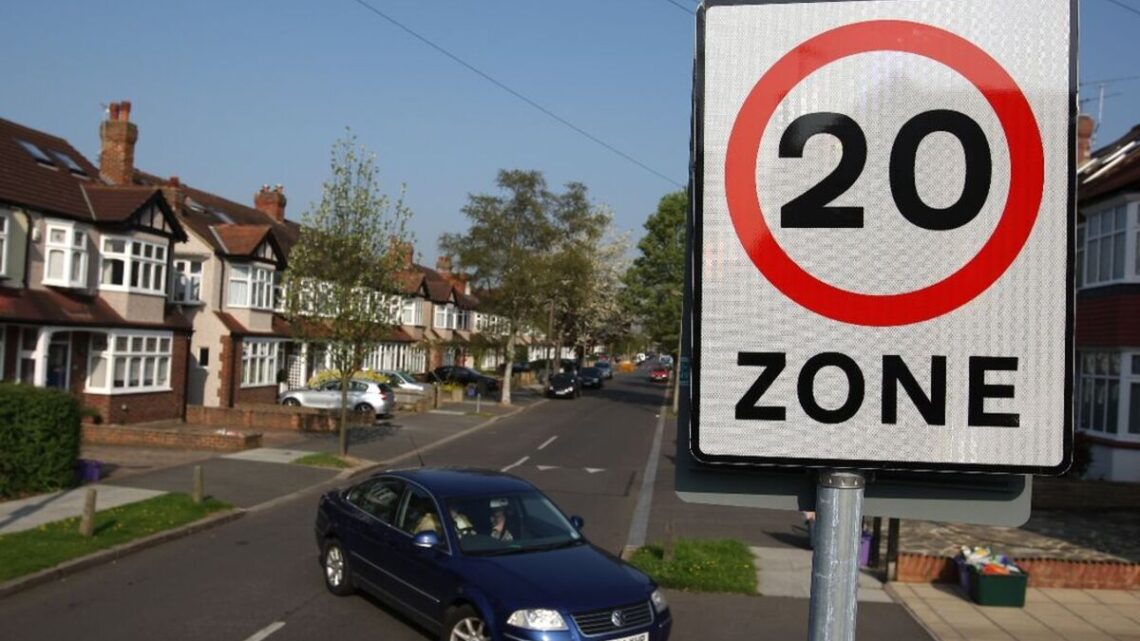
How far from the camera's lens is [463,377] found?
57.8 m

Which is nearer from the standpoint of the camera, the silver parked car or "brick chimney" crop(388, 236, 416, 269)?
"brick chimney" crop(388, 236, 416, 269)

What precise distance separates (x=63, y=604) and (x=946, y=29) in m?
11.8

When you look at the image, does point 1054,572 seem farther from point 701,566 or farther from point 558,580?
point 558,580

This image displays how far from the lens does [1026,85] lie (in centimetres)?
190

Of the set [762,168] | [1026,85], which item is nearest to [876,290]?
[762,168]

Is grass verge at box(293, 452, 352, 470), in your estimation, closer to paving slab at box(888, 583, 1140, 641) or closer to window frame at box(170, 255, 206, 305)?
paving slab at box(888, 583, 1140, 641)

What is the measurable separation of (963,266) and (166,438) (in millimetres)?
26696

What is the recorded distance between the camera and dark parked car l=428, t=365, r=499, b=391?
56625 millimetres

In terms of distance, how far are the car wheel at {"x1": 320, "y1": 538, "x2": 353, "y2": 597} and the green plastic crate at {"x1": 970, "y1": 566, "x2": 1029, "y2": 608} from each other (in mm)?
8113

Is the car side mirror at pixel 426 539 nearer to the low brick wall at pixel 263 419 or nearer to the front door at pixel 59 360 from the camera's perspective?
the front door at pixel 59 360

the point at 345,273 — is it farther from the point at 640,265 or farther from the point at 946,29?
the point at 640,265

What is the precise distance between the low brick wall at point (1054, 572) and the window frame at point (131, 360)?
24841 millimetres

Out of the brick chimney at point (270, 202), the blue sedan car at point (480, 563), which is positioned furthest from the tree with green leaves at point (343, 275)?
the brick chimney at point (270, 202)

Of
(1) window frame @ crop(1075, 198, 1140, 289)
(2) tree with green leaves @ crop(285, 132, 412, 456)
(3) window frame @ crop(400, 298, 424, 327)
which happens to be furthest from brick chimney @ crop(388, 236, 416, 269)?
(3) window frame @ crop(400, 298, 424, 327)
